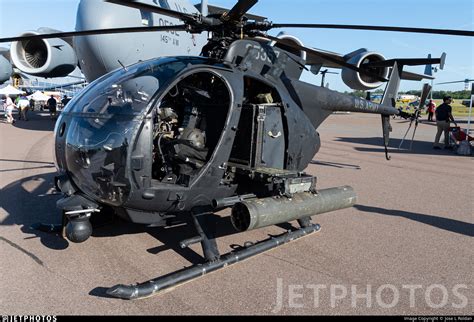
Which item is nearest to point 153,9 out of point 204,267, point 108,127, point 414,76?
point 108,127

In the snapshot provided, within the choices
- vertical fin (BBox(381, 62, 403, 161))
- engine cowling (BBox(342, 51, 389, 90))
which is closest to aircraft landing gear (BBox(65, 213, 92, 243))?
vertical fin (BBox(381, 62, 403, 161))

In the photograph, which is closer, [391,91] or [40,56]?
[391,91]

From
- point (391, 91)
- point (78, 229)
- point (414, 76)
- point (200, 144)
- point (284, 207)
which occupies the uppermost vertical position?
point (414, 76)

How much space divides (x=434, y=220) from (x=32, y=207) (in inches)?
236

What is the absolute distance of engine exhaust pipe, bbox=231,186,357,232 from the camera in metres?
3.53

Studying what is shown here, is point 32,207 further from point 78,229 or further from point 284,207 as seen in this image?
point 284,207

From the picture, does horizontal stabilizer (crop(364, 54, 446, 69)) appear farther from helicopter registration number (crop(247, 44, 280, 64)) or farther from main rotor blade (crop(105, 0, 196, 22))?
main rotor blade (crop(105, 0, 196, 22))

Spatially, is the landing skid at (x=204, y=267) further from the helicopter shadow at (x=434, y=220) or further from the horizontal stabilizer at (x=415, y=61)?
the horizontal stabilizer at (x=415, y=61)

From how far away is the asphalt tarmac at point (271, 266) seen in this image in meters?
3.12

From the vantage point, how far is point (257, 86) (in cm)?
502

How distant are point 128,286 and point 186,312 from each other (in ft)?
1.86

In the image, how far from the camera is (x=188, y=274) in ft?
11.2

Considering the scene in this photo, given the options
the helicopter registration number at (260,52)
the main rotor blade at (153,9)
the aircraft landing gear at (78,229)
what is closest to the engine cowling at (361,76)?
the helicopter registration number at (260,52)
